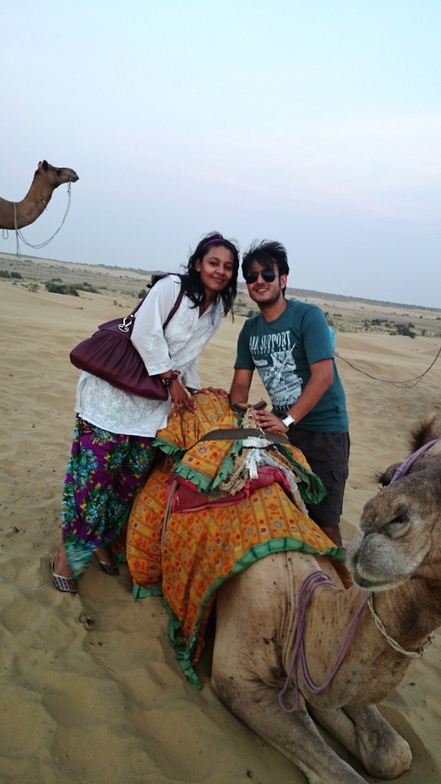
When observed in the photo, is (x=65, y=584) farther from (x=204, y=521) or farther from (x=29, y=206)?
(x=29, y=206)

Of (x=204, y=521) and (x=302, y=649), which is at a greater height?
(x=204, y=521)

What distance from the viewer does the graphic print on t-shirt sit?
3449 millimetres

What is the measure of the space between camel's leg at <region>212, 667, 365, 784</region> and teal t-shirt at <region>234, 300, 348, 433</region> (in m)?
1.69

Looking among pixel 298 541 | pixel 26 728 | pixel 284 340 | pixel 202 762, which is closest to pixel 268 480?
pixel 298 541

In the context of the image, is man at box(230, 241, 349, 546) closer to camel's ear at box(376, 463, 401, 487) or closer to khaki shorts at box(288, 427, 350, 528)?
khaki shorts at box(288, 427, 350, 528)

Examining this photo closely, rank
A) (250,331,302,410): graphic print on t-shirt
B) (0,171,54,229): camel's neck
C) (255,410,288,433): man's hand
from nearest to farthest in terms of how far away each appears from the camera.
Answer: (255,410,288,433): man's hand < (250,331,302,410): graphic print on t-shirt < (0,171,54,229): camel's neck

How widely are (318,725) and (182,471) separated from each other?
1440 mm

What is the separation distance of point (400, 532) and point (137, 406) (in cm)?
194

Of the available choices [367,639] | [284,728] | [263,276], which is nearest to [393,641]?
[367,639]

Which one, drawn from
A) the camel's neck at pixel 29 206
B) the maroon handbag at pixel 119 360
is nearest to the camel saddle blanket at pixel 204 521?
the maroon handbag at pixel 119 360

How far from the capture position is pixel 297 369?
347cm

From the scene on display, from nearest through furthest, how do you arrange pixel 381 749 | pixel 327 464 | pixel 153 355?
pixel 381 749 < pixel 153 355 < pixel 327 464

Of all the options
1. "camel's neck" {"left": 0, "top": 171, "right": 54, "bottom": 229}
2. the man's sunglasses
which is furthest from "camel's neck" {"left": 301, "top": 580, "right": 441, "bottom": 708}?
"camel's neck" {"left": 0, "top": 171, "right": 54, "bottom": 229}

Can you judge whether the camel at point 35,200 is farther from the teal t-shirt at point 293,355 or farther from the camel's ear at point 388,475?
the camel's ear at point 388,475
